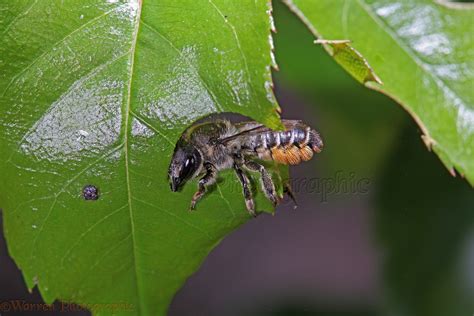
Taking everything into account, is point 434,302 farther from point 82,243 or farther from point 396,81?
point 82,243

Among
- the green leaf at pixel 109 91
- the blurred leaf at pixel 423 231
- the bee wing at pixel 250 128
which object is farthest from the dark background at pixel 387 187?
the green leaf at pixel 109 91

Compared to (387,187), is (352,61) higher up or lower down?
higher up

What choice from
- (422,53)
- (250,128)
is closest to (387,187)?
(422,53)

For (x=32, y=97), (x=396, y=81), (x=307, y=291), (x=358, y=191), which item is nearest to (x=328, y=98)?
(x=358, y=191)

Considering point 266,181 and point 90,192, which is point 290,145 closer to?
point 266,181

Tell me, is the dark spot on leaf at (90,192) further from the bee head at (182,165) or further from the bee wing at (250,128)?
the bee wing at (250,128)

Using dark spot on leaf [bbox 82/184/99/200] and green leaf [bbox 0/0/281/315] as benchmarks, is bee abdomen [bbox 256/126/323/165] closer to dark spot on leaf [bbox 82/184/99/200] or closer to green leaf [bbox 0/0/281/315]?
green leaf [bbox 0/0/281/315]
